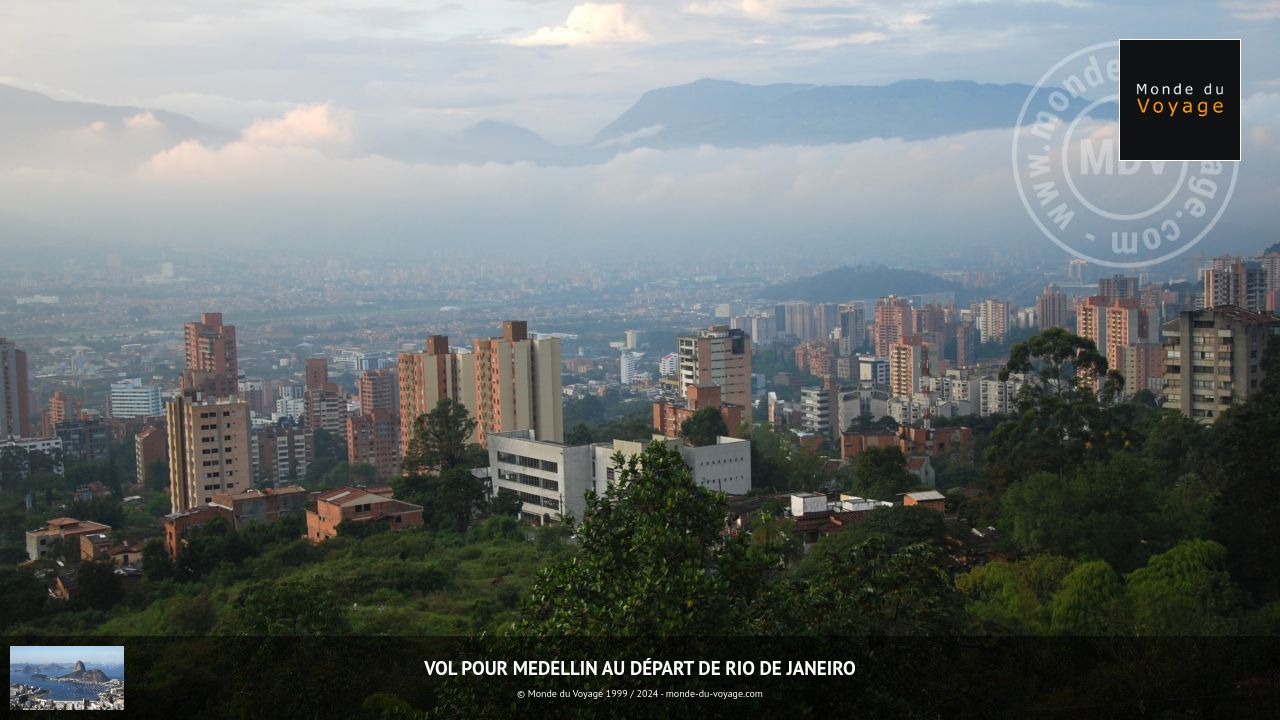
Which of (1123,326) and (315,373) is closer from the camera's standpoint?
(1123,326)

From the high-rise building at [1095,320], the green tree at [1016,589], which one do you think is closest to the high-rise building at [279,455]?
the green tree at [1016,589]

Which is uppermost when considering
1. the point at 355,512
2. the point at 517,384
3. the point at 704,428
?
the point at 517,384

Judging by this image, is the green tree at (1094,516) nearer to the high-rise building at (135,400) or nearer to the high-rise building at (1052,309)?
the high-rise building at (135,400)

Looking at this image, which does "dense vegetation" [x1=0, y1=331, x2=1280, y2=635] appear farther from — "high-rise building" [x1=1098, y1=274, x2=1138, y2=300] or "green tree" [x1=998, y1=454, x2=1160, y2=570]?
"high-rise building" [x1=1098, y1=274, x2=1138, y2=300]

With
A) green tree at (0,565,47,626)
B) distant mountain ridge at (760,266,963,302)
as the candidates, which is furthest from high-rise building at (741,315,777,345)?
green tree at (0,565,47,626)

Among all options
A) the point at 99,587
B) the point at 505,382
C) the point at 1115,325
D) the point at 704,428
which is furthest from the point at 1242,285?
the point at 99,587

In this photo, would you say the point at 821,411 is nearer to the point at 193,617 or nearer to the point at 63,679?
the point at 193,617
